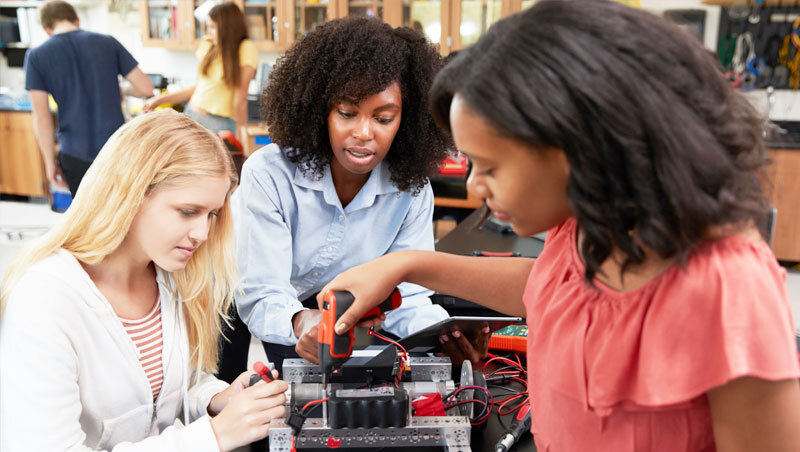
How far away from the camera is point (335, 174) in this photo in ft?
5.18

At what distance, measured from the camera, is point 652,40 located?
579mm

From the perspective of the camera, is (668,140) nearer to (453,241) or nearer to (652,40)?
(652,40)

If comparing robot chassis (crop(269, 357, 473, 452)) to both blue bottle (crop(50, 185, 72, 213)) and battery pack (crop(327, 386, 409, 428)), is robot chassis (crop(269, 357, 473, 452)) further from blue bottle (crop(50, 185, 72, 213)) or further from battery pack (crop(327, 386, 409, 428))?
blue bottle (crop(50, 185, 72, 213))

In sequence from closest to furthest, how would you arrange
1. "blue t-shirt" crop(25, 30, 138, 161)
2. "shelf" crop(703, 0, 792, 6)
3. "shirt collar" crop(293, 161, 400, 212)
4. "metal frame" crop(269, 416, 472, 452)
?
1. "metal frame" crop(269, 416, 472, 452)
2. "shirt collar" crop(293, 161, 400, 212)
3. "blue t-shirt" crop(25, 30, 138, 161)
4. "shelf" crop(703, 0, 792, 6)

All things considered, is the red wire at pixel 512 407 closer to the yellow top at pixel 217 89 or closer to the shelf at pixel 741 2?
the yellow top at pixel 217 89

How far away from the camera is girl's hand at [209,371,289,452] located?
930 mm

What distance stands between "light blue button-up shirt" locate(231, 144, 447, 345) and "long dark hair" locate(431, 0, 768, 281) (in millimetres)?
840

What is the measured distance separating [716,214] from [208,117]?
3322mm

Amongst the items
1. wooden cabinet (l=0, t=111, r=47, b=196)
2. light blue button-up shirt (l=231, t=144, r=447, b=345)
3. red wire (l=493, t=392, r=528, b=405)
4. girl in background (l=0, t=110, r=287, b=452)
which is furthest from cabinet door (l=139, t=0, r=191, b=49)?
red wire (l=493, t=392, r=528, b=405)

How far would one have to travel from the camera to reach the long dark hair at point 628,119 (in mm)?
555

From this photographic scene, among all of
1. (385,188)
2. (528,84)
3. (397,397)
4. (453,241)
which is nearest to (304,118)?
(385,188)

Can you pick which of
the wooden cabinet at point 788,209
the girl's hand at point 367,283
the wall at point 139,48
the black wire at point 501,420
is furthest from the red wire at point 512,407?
the wall at point 139,48

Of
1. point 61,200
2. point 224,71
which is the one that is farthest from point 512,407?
point 61,200

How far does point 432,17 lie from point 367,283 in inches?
155
